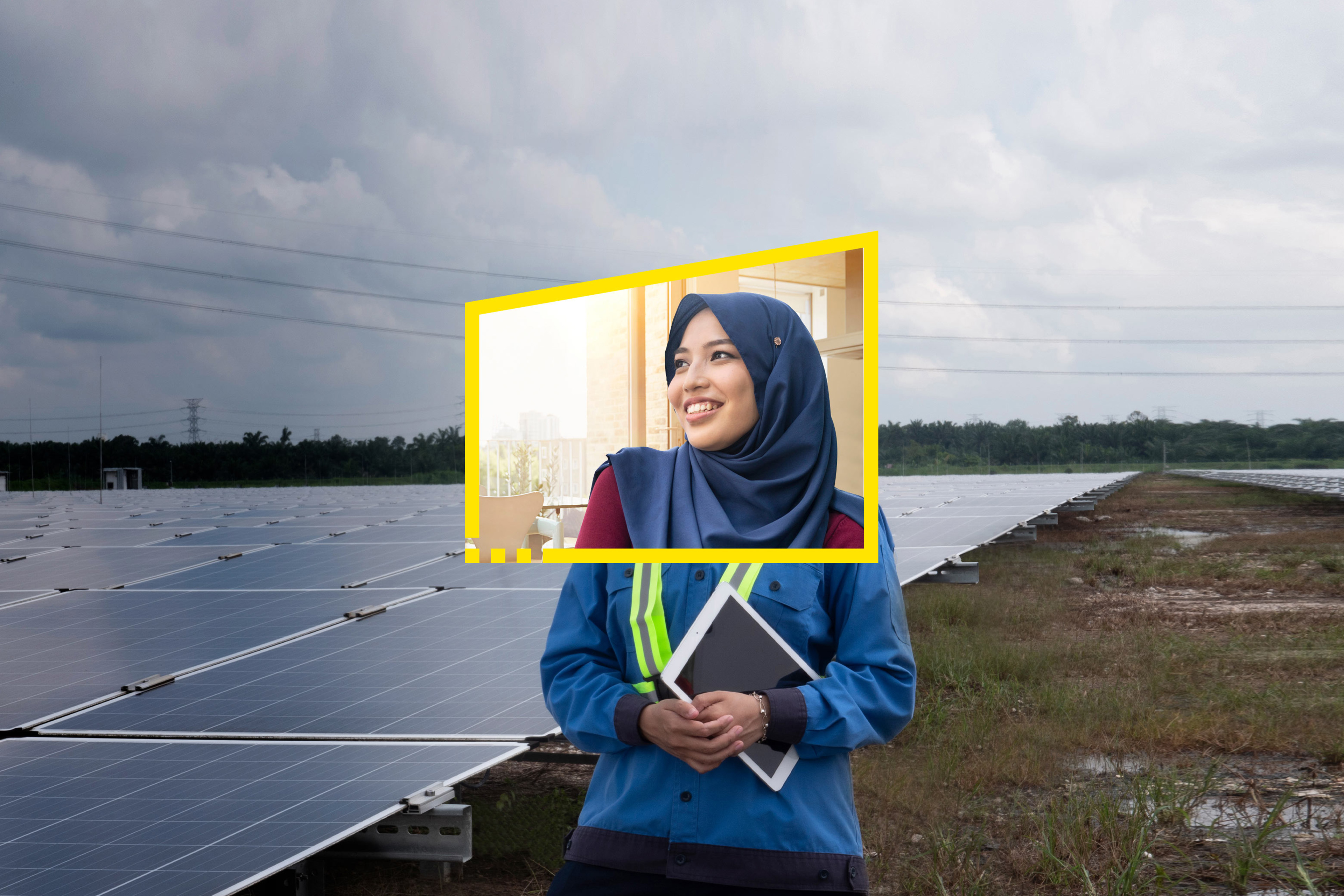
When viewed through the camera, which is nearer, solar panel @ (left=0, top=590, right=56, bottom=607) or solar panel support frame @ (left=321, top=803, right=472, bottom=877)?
solar panel support frame @ (left=321, top=803, right=472, bottom=877)

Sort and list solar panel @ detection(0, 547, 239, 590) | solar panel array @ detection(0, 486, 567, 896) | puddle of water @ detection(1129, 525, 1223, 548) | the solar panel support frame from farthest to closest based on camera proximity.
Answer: puddle of water @ detection(1129, 525, 1223, 548)
solar panel @ detection(0, 547, 239, 590)
the solar panel support frame
solar panel array @ detection(0, 486, 567, 896)

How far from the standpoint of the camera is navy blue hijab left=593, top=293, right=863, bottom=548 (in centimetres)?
176

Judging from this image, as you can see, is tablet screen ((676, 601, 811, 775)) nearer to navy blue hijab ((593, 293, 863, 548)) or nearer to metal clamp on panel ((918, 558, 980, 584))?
navy blue hijab ((593, 293, 863, 548))

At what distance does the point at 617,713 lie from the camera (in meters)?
1.70

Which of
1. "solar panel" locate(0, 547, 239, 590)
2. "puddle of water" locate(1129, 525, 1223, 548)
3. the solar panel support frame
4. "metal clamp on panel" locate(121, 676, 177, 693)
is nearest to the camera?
the solar panel support frame

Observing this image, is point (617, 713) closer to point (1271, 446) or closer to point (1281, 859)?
point (1281, 859)

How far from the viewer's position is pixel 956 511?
13.8m

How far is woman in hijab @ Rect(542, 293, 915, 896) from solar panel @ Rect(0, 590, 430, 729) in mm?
2560

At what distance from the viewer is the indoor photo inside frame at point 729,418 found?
1.77 meters

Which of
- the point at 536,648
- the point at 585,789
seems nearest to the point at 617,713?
the point at 536,648

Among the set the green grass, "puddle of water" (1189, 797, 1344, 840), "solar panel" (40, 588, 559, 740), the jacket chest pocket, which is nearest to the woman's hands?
the jacket chest pocket

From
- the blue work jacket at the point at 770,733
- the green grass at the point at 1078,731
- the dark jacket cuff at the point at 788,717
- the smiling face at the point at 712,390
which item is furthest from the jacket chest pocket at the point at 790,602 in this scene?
the green grass at the point at 1078,731

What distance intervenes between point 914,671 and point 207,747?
2.35 metres

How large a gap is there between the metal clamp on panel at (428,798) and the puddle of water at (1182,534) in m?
18.4
